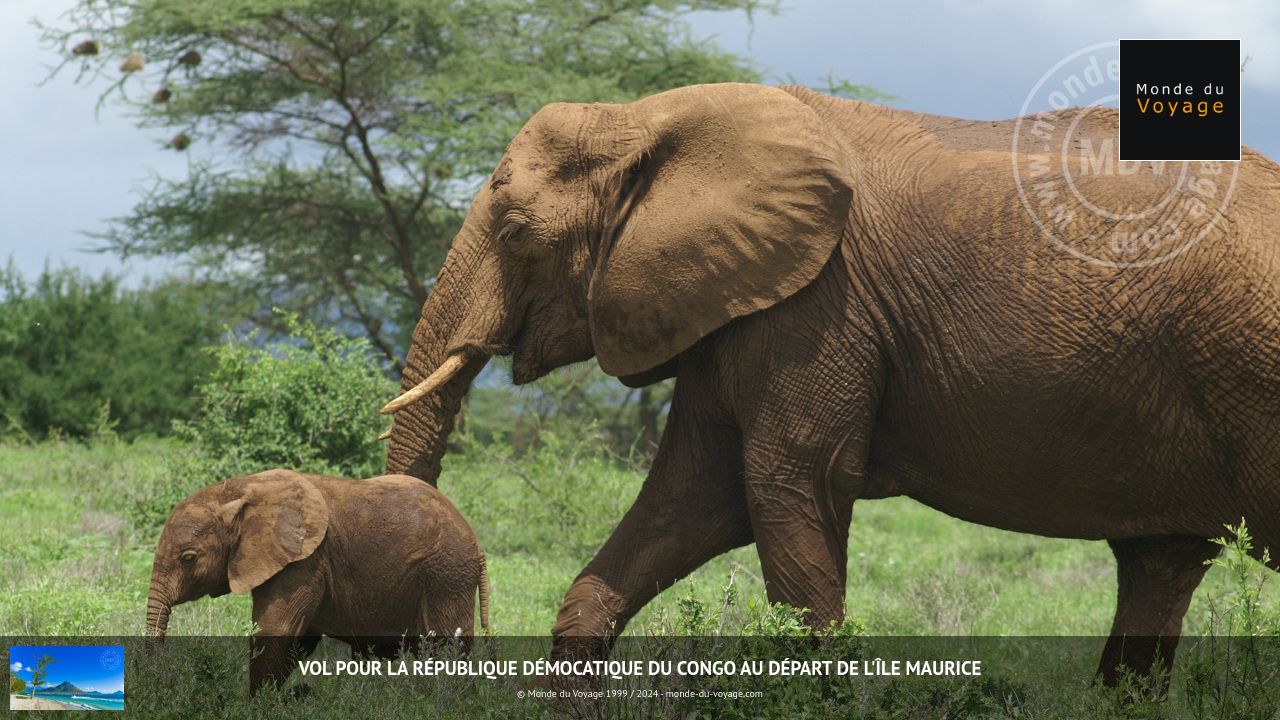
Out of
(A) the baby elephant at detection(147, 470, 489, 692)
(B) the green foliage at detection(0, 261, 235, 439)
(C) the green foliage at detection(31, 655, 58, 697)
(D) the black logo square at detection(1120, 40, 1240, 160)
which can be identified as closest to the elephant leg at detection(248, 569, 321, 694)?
(A) the baby elephant at detection(147, 470, 489, 692)

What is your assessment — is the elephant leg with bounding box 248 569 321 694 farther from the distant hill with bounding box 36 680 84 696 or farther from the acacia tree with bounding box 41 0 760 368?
the acacia tree with bounding box 41 0 760 368

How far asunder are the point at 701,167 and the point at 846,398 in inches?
45.1

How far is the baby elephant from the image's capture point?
671cm

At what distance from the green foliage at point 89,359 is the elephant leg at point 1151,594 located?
1364cm

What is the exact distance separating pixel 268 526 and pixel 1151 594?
13.6ft

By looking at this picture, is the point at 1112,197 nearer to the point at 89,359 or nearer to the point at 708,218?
the point at 708,218

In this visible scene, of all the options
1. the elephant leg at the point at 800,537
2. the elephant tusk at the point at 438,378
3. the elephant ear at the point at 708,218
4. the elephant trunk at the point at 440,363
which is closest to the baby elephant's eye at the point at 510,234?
the elephant trunk at the point at 440,363

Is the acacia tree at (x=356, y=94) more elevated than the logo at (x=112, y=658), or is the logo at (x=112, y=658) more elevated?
the acacia tree at (x=356, y=94)

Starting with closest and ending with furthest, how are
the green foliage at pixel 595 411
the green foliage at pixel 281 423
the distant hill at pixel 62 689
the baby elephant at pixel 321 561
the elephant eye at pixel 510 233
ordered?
1. the distant hill at pixel 62 689
2. the elephant eye at pixel 510 233
3. the baby elephant at pixel 321 561
4. the green foliage at pixel 281 423
5. the green foliage at pixel 595 411

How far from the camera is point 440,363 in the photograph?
6754 mm

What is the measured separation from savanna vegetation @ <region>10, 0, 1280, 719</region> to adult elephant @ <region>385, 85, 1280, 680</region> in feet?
1.74

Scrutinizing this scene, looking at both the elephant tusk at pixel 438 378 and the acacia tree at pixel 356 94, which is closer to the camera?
the elephant tusk at pixel 438 378

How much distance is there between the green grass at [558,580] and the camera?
6.35m

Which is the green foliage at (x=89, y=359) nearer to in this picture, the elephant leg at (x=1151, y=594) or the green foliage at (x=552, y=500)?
the green foliage at (x=552, y=500)
